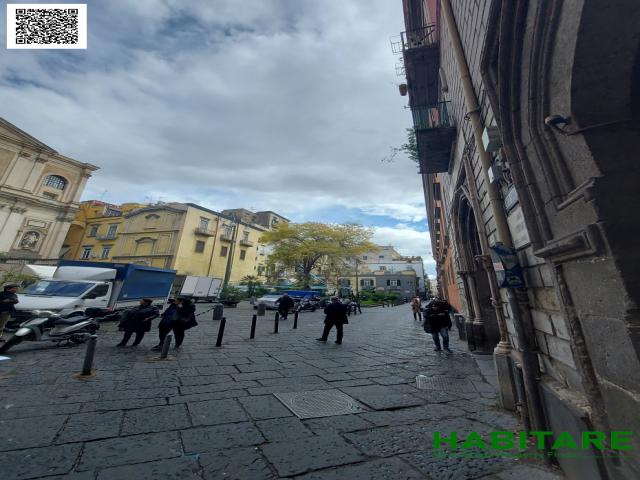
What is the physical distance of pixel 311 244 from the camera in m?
34.2

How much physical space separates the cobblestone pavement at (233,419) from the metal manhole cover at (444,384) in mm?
34

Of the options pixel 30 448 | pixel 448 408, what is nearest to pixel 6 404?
pixel 30 448

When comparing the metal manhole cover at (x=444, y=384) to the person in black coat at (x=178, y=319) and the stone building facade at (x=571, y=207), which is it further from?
the person in black coat at (x=178, y=319)

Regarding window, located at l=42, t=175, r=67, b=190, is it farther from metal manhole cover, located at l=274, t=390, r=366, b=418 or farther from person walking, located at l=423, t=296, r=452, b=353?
person walking, located at l=423, t=296, r=452, b=353

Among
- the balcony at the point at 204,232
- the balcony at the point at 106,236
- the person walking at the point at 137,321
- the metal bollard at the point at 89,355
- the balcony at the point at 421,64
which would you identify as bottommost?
the metal bollard at the point at 89,355

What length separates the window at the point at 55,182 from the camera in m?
31.2

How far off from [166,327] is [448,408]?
21.4ft

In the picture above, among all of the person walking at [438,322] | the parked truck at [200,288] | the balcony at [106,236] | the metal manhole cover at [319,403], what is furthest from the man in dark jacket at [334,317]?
the balcony at [106,236]

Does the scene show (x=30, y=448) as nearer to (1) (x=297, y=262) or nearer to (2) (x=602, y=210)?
(2) (x=602, y=210)

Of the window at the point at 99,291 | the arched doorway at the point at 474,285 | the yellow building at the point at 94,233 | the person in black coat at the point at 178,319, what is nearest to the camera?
the person in black coat at the point at 178,319

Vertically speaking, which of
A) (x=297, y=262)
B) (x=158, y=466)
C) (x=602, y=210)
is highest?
(x=297, y=262)

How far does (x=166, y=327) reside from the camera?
22.7 ft

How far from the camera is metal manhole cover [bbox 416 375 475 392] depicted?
4594mm

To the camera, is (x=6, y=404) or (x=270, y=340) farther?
(x=270, y=340)
